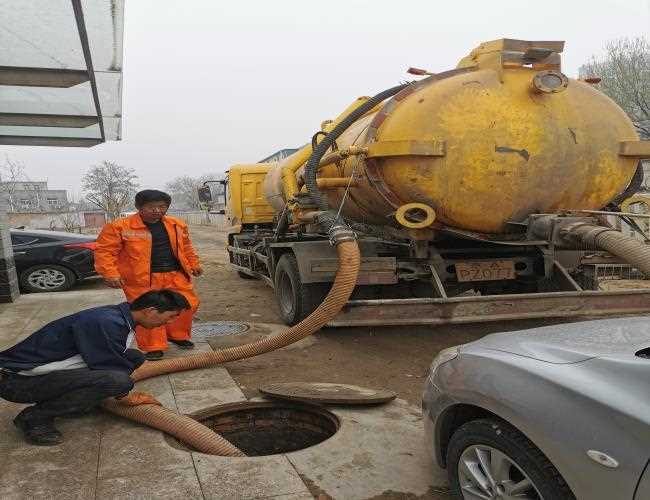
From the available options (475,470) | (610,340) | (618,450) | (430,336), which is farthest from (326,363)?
(618,450)

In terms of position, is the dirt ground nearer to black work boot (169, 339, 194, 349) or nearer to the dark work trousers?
black work boot (169, 339, 194, 349)

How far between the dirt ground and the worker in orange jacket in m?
0.86

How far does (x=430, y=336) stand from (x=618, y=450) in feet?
15.6

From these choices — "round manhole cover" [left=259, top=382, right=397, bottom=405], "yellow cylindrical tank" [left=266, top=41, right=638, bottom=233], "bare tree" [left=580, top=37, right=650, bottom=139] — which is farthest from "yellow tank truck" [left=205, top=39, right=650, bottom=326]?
"bare tree" [left=580, top=37, right=650, bottom=139]

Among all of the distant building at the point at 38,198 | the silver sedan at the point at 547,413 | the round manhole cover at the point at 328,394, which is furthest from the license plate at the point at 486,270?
the distant building at the point at 38,198

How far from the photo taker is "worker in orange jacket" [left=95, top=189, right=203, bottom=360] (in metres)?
5.11

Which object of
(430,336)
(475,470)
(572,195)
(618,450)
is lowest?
(430,336)

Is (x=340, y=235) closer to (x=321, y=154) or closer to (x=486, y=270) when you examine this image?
(x=321, y=154)

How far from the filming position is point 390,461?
10.6ft

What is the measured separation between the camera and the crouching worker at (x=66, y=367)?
11.1 ft

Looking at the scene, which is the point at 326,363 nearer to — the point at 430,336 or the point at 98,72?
the point at 430,336

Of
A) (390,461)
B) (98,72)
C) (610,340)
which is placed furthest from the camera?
(98,72)

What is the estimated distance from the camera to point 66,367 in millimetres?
3434

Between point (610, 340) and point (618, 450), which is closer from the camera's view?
point (618, 450)
